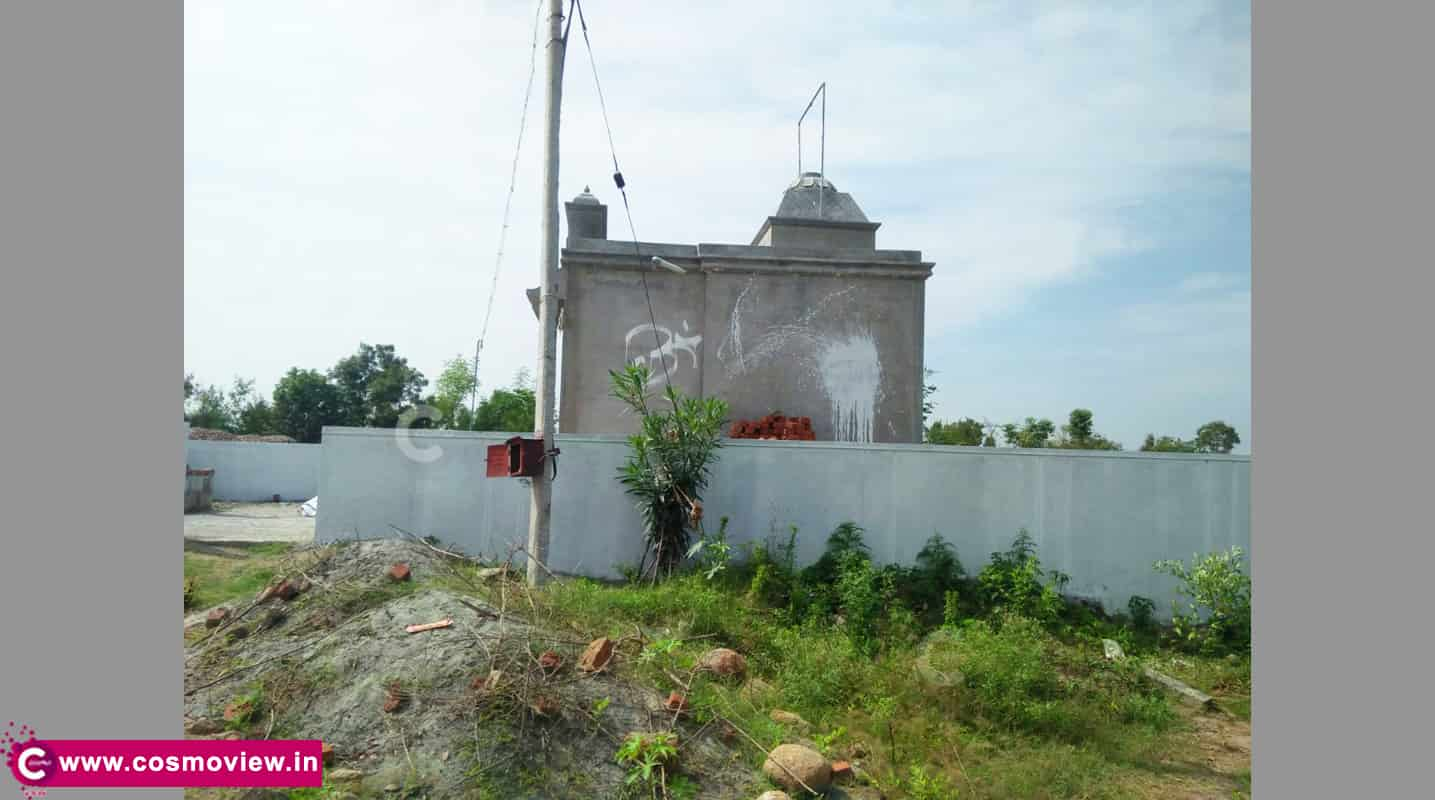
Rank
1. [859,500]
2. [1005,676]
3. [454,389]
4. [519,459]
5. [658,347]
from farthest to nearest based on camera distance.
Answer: [454,389] → [658,347] → [859,500] → [519,459] → [1005,676]

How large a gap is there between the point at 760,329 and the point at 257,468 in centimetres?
1669

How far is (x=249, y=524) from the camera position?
604 inches

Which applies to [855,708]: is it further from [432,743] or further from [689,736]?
[432,743]

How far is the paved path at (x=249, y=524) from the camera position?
12609 millimetres

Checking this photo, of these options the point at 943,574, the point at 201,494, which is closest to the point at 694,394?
the point at 943,574

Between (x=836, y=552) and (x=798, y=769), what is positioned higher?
(x=836, y=552)

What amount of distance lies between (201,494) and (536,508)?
552 inches

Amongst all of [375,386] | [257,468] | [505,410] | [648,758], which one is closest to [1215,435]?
[648,758]

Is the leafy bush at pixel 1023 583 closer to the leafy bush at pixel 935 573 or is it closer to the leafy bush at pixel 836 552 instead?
the leafy bush at pixel 935 573

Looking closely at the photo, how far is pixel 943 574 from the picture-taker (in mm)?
→ 9664

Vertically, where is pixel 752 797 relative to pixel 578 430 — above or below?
below

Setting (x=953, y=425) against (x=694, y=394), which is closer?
(x=694, y=394)

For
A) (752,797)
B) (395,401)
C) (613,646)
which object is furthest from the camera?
(395,401)

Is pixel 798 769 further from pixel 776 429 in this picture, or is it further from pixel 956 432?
pixel 956 432
